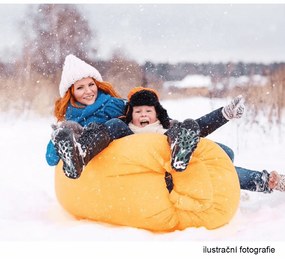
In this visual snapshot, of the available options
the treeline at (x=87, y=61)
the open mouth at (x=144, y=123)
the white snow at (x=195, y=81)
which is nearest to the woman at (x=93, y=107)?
the open mouth at (x=144, y=123)

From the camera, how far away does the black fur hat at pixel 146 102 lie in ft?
7.20

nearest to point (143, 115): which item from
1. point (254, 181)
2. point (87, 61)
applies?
point (254, 181)

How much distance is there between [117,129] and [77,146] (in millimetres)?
295

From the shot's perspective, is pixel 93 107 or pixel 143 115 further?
pixel 93 107

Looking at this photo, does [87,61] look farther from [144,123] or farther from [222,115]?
[222,115]

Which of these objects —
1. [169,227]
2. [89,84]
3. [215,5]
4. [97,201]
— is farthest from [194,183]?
[215,5]

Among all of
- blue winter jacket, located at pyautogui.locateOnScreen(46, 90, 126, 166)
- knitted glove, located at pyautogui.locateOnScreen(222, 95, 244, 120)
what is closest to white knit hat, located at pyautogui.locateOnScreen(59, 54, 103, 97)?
blue winter jacket, located at pyautogui.locateOnScreen(46, 90, 126, 166)

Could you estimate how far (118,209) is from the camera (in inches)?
74.8

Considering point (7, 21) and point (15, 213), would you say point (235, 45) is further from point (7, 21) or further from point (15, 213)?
point (15, 213)

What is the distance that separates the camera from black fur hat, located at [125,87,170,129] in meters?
2.20

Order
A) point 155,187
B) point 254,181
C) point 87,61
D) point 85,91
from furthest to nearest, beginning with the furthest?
point 87,61
point 85,91
point 254,181
point 155,187

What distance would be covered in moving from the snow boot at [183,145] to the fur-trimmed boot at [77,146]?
28cm

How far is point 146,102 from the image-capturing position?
2193 mm

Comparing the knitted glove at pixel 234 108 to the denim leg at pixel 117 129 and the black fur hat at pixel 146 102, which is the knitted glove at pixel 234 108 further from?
the denim leg at pixel 117 129
